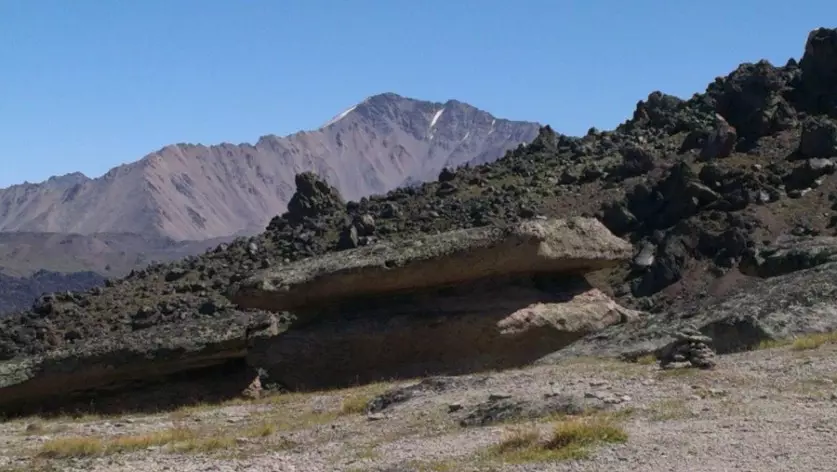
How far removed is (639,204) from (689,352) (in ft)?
119

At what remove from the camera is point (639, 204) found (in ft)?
165

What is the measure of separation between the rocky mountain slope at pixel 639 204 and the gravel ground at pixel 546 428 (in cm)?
1201

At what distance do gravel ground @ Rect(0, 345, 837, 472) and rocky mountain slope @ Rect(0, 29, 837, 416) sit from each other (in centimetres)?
1201

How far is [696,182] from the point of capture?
47.9 metres

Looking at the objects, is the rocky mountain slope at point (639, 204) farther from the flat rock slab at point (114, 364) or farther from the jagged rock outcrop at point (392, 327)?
the flat rock slab at point (114, 364)

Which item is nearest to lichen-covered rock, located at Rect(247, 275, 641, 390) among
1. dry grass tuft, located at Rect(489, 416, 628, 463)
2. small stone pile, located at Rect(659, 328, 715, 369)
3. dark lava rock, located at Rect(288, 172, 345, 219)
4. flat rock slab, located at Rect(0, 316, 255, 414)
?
flat rock slab, located at Rect(0, 316, 255, 414)

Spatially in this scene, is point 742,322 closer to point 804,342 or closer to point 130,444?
point 804,342

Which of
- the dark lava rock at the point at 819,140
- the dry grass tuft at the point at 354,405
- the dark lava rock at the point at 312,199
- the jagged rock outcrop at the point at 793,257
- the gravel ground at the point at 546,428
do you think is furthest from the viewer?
the dark lava rock at the point at 312,199

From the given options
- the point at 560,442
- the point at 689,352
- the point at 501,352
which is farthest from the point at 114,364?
the point at 560,442

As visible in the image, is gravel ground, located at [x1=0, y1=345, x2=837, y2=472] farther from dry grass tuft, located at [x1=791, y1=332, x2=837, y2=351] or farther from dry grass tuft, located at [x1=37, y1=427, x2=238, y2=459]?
dry grass tuft, located at [x1=791, y1=332, x2=837, y2=351]

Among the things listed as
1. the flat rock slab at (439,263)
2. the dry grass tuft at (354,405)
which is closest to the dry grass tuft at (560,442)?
the dry grass tuft at (354,405)

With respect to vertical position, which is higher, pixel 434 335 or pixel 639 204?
pixel 639 204

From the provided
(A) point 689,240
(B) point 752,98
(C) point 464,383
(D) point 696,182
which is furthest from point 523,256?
(B) point 752,98

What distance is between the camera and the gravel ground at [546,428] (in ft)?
32.2
